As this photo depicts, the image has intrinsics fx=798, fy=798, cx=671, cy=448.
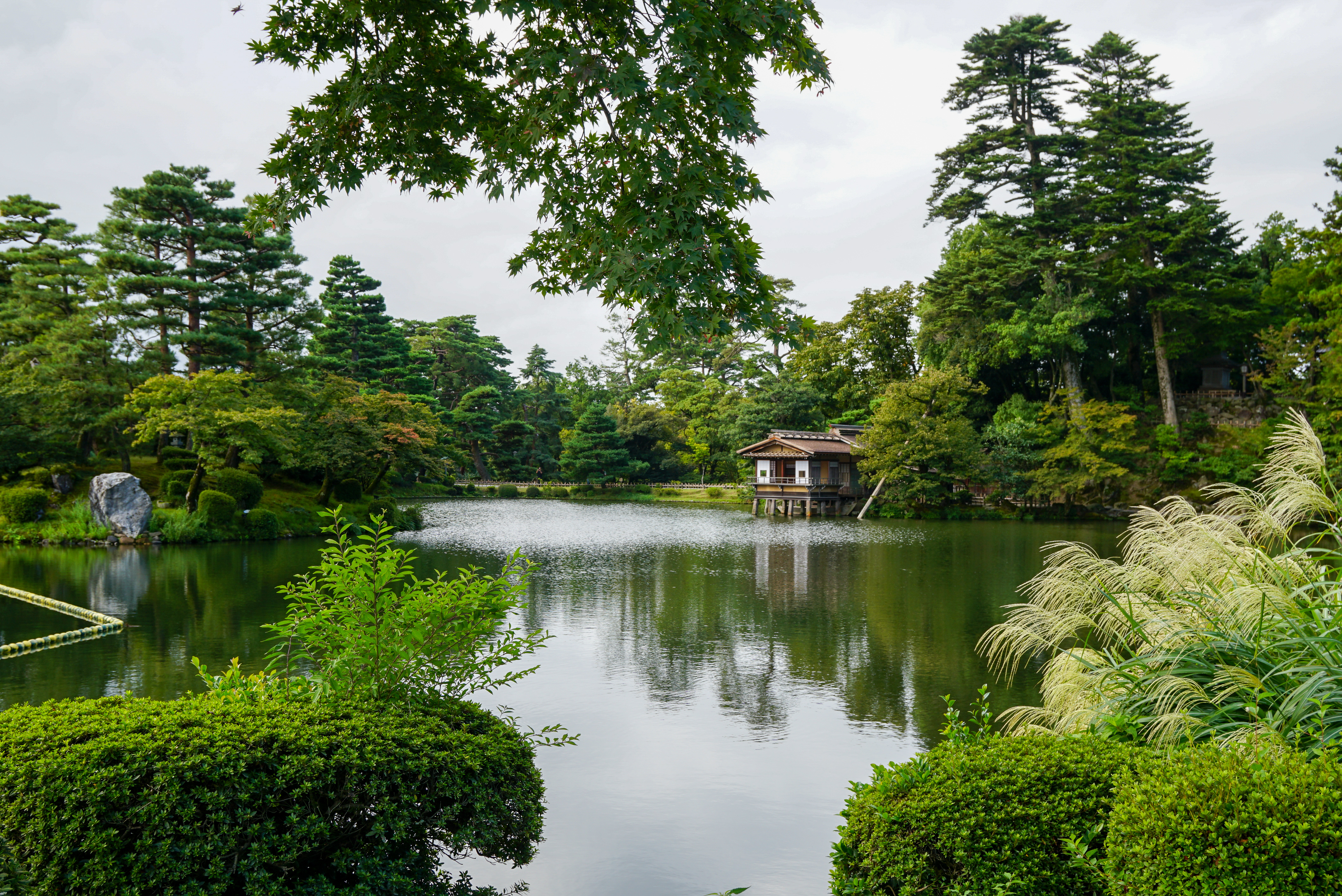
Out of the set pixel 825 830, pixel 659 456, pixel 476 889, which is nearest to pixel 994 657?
pixel 825 830

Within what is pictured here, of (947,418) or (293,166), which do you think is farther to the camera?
(947,418)

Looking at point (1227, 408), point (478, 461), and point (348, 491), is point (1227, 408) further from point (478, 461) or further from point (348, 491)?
point (478, 461)

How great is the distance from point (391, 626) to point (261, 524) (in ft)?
56.3

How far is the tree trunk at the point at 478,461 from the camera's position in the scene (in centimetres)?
4294

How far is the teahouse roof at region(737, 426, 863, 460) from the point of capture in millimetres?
30562

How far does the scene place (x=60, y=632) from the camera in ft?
27.9

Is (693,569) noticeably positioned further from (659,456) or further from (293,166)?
(659,456)

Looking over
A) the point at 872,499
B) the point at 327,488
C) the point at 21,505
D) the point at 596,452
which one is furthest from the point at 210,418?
the point at 596,452

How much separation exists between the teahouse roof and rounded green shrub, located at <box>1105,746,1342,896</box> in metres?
28.4

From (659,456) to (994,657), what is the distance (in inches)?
1423

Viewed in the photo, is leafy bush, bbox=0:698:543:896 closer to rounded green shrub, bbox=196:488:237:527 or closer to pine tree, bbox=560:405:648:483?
rounded green shrub, bbox=196:488:237:527

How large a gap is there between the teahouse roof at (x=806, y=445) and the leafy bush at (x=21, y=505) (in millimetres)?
22210

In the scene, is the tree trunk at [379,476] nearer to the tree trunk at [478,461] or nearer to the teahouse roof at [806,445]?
the teahouse roof at [806,445]

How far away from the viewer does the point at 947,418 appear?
91.1 ft
